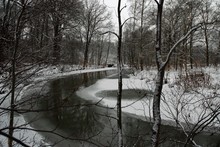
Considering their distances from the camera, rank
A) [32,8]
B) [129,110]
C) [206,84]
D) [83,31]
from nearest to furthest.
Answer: [32,8] < [129,110] < [206,84] < [83,31]

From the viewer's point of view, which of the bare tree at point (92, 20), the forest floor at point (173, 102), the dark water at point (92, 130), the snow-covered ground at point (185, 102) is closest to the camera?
the forest floor at point (173, 102)

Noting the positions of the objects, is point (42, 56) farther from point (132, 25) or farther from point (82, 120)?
point (132, 25)

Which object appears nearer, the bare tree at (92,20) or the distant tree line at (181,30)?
the distant tree line at (181,30)

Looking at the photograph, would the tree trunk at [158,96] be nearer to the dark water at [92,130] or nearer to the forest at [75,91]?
the forest at [75,91]

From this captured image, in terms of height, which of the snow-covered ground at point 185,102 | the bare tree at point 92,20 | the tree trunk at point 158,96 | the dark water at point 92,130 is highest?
the bare tree at point 92,20

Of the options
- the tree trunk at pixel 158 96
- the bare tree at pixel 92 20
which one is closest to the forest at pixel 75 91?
the tree trunk at pixel 158 96

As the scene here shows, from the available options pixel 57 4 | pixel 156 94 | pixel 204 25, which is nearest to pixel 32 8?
pixel 57 4

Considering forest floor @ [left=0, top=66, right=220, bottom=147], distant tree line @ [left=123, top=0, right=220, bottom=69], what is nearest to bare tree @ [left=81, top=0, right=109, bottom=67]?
distant tree line @ [left=123, top=0, right=220, bottom=69]

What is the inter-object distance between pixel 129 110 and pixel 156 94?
5.75 meters

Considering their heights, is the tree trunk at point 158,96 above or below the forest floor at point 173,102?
above

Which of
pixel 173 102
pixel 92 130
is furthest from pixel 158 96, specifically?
pixel 92 130

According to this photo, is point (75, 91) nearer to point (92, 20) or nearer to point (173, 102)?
point (173, 102)

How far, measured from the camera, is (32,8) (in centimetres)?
179

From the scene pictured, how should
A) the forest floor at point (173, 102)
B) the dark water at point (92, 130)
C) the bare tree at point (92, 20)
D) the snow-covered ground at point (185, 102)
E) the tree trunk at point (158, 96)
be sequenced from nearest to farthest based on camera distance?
the tree trunk at point (158, 96) < the forest floor at point (173, 102) < the snow-covered ground at point (185, 102) < the dark water at point (92, 130) < the bare tree at point (92, 20)
